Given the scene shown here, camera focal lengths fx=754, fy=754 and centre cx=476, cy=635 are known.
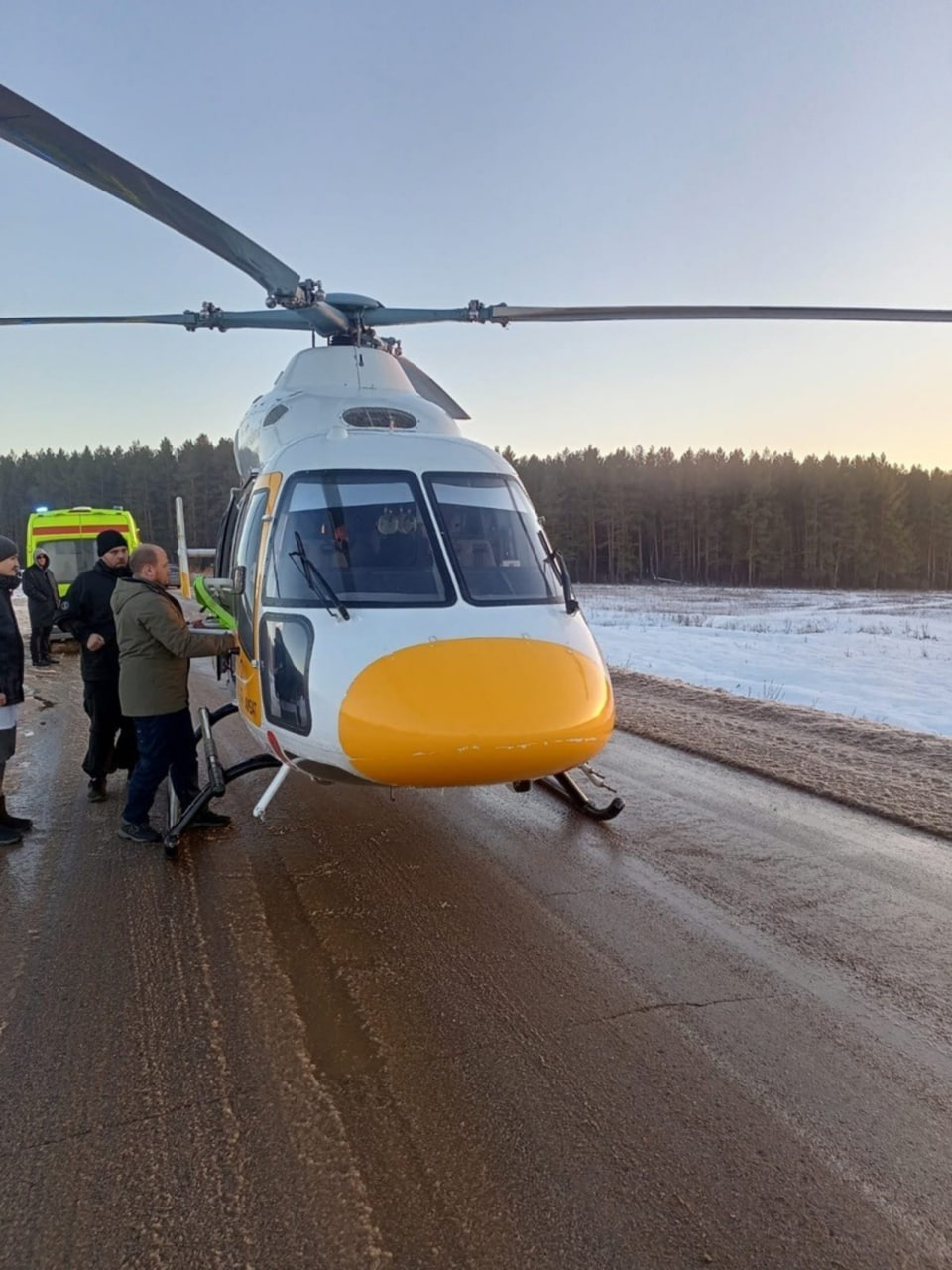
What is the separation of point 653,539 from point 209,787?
64495 millimetres

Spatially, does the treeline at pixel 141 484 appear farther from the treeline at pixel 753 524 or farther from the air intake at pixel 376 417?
the air intake at pixel 376 417

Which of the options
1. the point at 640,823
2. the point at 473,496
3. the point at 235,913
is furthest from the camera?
the point at 640,823

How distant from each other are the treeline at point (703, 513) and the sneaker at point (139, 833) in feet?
181

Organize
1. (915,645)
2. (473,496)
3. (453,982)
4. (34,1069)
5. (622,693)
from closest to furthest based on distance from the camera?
(34,1069) < (453,982) < (473,496) < (622,693) < (915,645)

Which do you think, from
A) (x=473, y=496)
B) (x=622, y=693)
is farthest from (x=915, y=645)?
(x=473, y=496)

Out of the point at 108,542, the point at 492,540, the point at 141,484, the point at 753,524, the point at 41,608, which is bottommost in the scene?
the point at 41,608

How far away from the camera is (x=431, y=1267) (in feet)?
6.01

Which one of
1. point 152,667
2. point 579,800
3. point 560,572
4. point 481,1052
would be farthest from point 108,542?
point 481,1052

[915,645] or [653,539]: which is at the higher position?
[653,539]

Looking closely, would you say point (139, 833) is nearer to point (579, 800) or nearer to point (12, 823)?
point (12, 823)

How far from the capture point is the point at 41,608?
41.3 feet

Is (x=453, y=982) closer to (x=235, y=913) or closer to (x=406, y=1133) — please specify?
(x=406, y=1133)

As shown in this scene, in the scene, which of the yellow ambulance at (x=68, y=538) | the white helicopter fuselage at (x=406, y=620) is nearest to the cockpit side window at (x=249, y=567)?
the white helicopter fuselage at (x=406, y=620)

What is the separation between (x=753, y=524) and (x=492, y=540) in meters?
59.8
